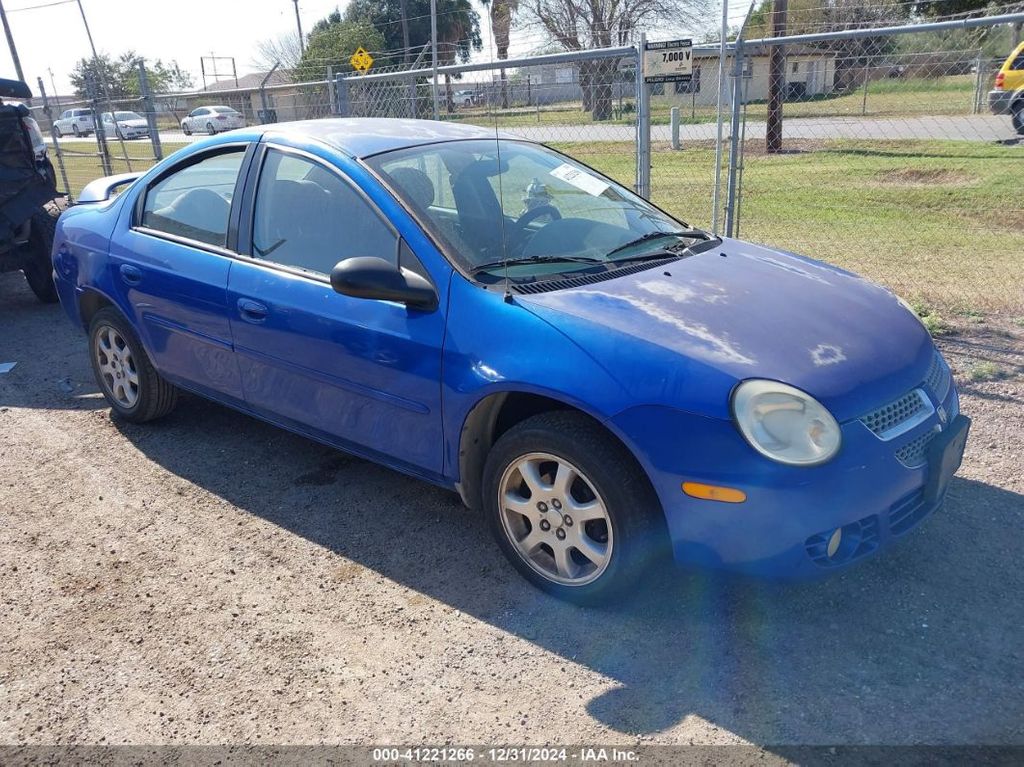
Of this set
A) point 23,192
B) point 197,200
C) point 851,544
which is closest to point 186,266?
point 197,200

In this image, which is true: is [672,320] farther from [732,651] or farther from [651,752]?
[651,752]

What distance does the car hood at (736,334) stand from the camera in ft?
8.96

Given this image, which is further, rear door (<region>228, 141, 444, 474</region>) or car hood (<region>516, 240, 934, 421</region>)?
rear door (<region>228, 141, 444, 474</region>)

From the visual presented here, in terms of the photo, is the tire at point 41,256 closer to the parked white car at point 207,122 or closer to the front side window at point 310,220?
the front side window at point 310,220

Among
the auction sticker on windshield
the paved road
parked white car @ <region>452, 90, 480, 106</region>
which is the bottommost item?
the paved road

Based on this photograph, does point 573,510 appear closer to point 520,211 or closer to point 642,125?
point 520,211

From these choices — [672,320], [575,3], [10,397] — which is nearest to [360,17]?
[575,3]

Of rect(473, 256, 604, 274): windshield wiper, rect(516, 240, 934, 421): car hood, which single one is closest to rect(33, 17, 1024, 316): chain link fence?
rect(473, 256, 604, 274): windshield wiper

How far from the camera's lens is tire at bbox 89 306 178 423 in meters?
4.68

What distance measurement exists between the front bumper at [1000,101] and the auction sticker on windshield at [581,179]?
1052cm

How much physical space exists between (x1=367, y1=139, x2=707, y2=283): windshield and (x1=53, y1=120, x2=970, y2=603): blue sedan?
0.01 meters

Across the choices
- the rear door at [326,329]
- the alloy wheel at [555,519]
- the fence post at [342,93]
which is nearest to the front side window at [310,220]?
the rear door at [326,329]

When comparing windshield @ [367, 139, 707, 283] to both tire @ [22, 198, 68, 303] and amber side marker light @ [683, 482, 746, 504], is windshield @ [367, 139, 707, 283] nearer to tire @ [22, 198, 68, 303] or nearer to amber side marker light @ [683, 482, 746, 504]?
amber side marker light @ [683, 482, 746, 504]

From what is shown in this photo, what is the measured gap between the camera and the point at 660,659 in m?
2.83
